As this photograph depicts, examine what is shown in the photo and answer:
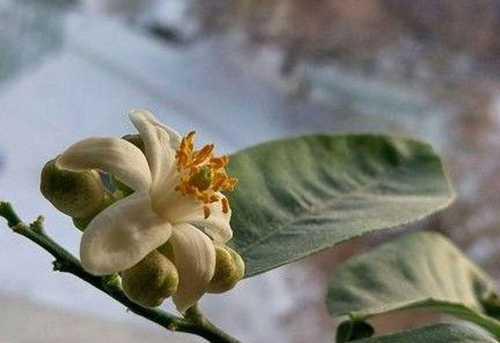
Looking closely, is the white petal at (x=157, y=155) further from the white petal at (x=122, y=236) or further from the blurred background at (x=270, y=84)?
the blurred background at (x=270, y=84)

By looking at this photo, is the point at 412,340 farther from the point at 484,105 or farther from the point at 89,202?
the point at 484,105

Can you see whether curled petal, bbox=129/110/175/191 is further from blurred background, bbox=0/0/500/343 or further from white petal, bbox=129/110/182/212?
blurred background, bbox=0/0/500/343

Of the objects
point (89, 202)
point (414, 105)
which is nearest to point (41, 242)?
point (89, 202)

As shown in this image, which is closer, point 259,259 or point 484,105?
point 259,259

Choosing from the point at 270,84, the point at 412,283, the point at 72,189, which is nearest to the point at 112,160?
the point at 72,189

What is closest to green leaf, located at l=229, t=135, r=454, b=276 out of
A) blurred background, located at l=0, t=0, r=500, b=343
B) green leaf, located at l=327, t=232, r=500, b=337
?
green leaf, located at l=327, t=232, r=500, b=337

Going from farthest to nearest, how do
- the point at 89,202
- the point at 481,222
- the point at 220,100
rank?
the point at 220,100
the point at 481,222
the point at 89,202

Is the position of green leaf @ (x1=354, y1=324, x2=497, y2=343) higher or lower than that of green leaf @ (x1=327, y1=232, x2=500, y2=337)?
higher
